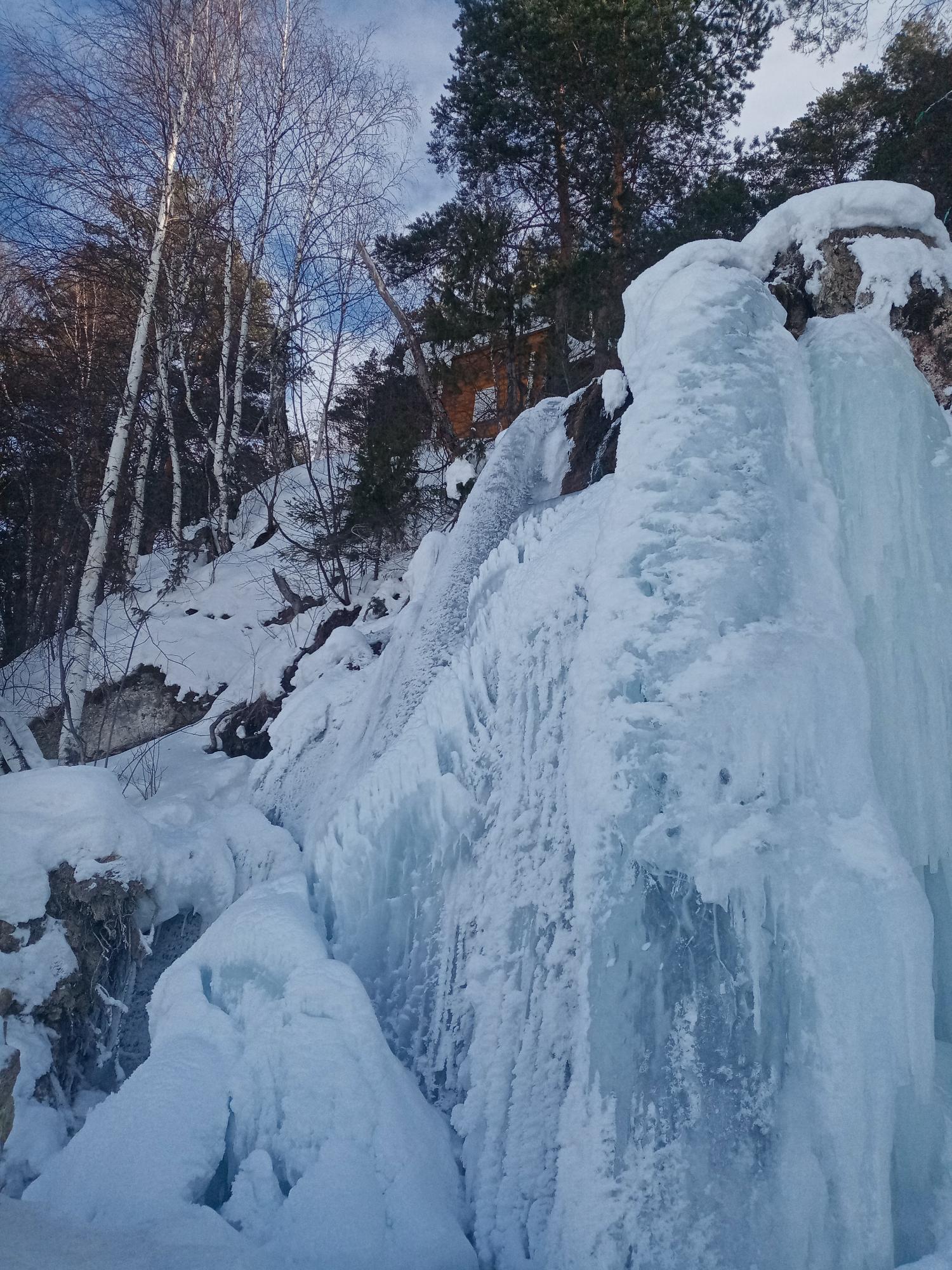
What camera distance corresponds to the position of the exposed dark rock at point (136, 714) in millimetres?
7668

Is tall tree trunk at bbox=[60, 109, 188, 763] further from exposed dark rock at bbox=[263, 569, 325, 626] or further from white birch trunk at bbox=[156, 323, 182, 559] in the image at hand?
white birch trunk at bbox=[156, 323, 182, 559]

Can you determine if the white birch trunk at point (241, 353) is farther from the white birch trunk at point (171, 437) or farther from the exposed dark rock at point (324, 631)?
the exposed dark rock at point (324, 631)

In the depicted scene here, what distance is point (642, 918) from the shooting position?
90.0 inches

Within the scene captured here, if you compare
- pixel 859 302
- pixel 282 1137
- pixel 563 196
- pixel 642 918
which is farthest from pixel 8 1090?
pixel 563 196

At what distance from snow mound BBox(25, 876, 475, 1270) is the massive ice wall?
1.05ft

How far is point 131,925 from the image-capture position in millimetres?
3900

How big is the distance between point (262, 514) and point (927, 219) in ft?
32.8

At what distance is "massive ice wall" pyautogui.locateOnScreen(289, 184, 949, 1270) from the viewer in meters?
2.07

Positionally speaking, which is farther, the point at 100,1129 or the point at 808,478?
the point at 808,478

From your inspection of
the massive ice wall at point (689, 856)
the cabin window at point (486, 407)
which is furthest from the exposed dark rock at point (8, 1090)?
the cabin window at point (486, 407)

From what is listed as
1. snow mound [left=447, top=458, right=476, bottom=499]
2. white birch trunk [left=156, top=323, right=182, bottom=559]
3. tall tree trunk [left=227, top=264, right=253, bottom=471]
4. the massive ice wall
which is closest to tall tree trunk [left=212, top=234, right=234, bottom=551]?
tall tree trunk [left=227, top=264, right=253, bottom=471]

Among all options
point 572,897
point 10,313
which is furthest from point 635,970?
point 10,313

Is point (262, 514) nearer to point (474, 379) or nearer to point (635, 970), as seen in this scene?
point (474, 379)

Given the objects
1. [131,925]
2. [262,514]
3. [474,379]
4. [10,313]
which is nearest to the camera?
[131,925]
